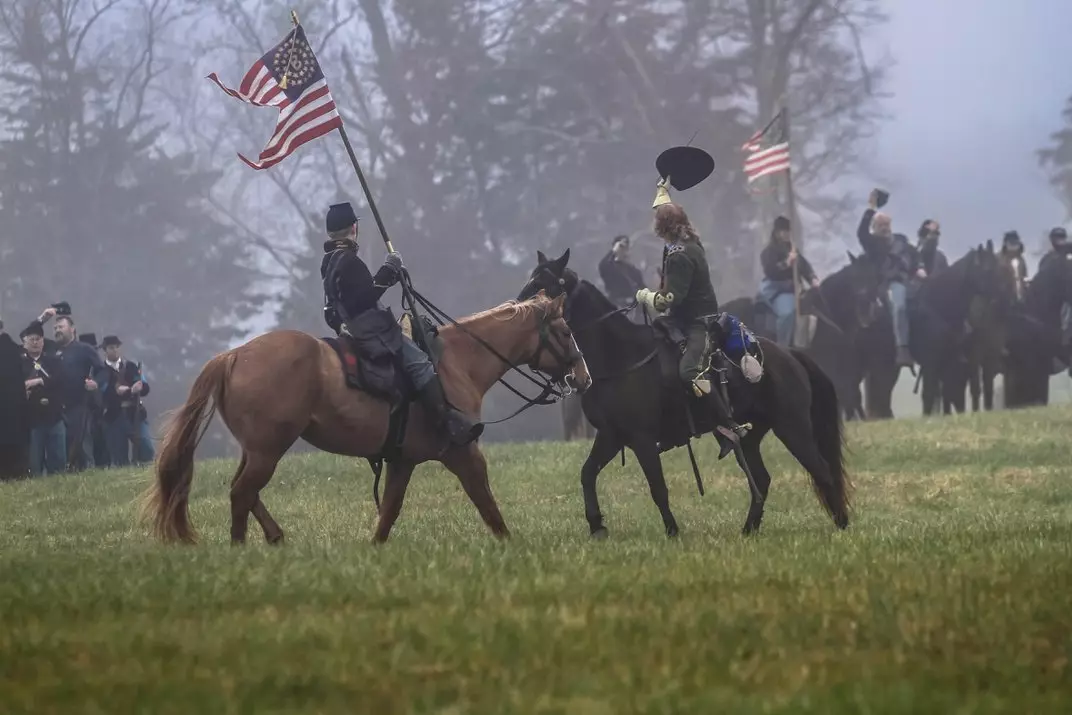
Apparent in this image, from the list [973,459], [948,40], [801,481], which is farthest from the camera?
[948,40]

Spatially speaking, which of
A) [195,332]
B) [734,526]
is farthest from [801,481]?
[195,332]

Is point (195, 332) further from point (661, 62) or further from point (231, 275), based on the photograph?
point (661, 62)

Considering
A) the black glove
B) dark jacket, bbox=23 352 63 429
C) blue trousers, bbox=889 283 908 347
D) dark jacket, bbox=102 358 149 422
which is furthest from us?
blue trousers, bbox=889 283 908 347

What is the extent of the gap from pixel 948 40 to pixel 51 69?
56.9 meters

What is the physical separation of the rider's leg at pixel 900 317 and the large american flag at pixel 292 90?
1637 cm

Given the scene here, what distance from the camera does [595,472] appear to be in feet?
41.6

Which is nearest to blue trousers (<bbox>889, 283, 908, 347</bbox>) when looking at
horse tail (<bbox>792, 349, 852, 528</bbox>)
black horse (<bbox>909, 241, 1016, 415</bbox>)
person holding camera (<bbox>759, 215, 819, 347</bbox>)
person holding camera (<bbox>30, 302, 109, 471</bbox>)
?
black horse (<bbox>909, 241, 1016, 415</bbox>)

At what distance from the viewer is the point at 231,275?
5797 centimetres

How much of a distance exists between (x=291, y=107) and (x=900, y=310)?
16.7m

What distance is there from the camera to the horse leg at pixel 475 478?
11906 mm

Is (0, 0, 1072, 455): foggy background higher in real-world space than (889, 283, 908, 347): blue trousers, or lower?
higher

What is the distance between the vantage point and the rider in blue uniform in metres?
11.6

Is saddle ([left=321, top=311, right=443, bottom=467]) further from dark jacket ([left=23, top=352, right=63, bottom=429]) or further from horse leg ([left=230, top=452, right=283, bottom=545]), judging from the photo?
dark jacket ([left=23, top=352, right=63, bottom=429])

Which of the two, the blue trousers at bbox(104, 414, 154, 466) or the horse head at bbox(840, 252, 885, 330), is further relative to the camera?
the horse head at bbox(840, 252, 885, 330)
